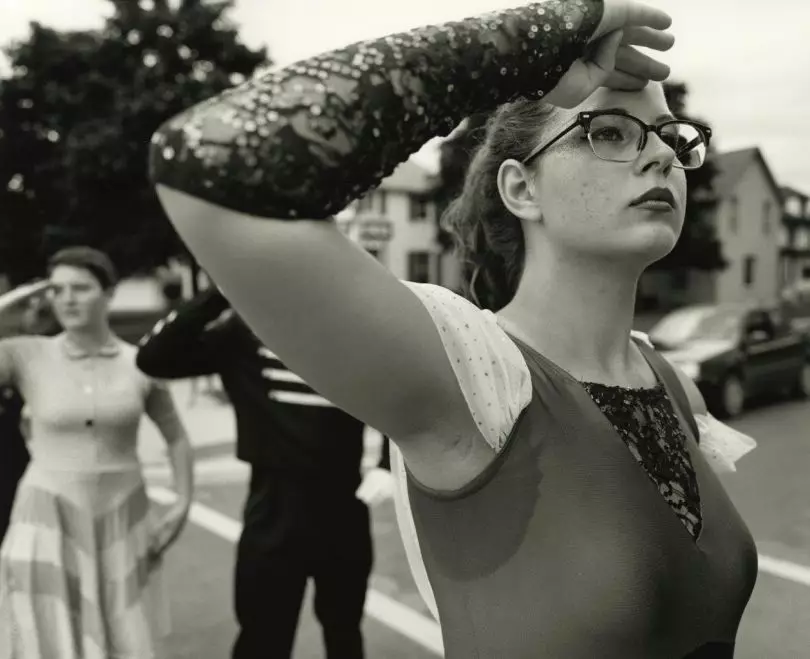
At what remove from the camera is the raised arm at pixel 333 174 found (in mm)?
840

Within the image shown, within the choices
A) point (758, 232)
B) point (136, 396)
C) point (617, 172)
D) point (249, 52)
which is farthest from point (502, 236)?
point (758, 232)

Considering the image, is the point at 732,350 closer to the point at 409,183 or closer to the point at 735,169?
the point at 409,183

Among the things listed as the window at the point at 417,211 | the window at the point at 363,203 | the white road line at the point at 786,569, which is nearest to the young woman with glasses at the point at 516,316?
the window at the point at 363,203

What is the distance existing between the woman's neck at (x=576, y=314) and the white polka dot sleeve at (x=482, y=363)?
17 centimetres

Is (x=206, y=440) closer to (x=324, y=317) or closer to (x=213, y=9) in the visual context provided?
(x=324, y=317)

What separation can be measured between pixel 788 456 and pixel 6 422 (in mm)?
7435

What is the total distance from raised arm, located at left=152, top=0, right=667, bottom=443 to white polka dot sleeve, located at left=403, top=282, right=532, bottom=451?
0.05m

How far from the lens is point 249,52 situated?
2492 cm

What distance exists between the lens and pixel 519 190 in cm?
139

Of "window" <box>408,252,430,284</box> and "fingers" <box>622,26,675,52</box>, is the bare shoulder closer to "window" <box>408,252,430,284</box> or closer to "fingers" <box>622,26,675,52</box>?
"fingers" <box>622,26,675,52</box>

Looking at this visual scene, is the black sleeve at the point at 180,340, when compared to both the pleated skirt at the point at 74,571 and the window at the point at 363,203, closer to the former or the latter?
the pleated skirt at the point at 74,571

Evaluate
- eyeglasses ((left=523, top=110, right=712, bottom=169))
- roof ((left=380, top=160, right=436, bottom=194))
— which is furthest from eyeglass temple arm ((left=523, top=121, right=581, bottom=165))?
roof ((left=380, top=160, right=436, bottom=194))

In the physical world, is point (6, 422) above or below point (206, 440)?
above

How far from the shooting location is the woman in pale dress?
3025mm
